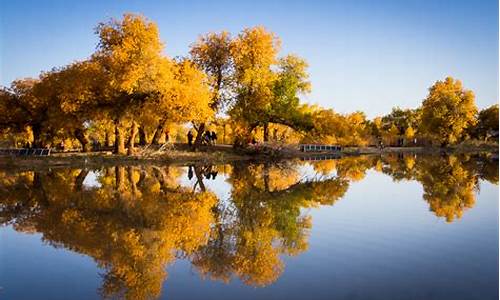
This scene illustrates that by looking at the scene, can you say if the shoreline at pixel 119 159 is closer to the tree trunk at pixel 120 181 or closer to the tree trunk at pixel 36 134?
the tree trunk at pixel 120 181

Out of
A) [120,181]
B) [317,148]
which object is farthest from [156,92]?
[317,148]

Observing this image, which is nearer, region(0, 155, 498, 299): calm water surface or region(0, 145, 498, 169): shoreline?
region(0, 155, 498, 299): calm water surface

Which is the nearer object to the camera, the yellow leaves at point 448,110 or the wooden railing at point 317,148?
the wooden railing at point 317,148

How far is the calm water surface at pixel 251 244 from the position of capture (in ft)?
24.1

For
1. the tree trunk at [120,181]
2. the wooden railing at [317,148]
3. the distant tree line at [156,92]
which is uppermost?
the distant tree line at [156,92]

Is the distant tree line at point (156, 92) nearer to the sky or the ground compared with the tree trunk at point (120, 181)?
nearer to the sky

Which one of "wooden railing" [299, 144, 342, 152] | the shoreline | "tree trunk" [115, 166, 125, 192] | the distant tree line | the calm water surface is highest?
the distant tree line

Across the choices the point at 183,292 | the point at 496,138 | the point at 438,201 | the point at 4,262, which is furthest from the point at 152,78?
the point at 496,138

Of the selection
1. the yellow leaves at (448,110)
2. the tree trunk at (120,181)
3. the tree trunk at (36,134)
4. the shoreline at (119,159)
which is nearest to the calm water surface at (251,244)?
the tree trunk at (120,181)

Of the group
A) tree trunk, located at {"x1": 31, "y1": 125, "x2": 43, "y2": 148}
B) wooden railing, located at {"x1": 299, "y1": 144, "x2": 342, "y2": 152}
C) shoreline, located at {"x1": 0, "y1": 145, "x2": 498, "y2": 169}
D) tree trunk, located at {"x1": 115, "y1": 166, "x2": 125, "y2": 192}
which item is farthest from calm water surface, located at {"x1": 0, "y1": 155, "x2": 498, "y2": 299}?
wooden railing, located at {"x1": 299, "y1": 144, "x2": 342, "y2": 152}

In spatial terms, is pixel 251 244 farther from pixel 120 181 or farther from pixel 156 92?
pixel 156 92

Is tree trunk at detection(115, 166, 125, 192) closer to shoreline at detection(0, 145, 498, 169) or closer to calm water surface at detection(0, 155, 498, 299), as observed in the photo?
calm water surface at detection(0, 155, 498, 299)

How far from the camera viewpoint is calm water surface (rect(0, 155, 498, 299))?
24.1 ft

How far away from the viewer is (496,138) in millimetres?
87812
